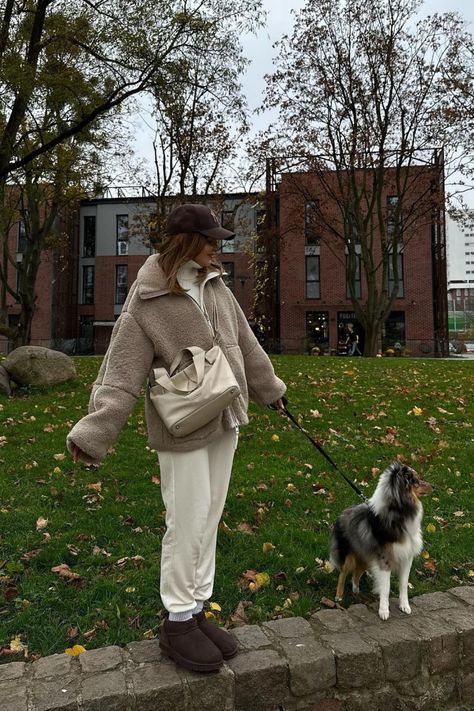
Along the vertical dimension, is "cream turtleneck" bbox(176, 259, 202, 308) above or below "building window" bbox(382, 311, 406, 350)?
below

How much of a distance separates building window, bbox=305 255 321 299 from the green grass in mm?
25143

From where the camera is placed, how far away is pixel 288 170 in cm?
2217

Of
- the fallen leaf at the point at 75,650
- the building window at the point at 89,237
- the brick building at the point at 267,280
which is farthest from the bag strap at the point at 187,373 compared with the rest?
the building window at the point at 89,237

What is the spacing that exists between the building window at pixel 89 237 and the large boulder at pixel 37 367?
28657 millimetres

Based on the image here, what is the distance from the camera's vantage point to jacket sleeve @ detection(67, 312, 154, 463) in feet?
7.42

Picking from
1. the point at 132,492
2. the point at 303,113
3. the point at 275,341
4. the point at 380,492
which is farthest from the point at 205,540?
the point at 275,341

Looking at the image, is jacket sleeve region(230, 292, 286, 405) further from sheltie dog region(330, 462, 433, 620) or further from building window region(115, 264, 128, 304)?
building window region(115, 264, 128, 304)

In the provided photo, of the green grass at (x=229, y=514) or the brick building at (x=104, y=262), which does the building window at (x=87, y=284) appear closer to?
the brick building at (x=104, y=262)

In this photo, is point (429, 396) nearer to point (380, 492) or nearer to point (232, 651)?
point (380, 492)

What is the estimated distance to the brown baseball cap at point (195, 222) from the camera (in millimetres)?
2414

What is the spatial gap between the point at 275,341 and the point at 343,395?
23.4m

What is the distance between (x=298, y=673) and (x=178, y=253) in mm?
2157

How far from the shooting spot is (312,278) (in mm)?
33500

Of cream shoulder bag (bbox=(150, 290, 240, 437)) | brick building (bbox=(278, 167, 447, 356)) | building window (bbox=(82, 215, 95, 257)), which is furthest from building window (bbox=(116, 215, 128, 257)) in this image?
cream shoulder bag (bbox=(150, 290, 240, 437))
